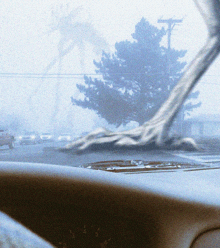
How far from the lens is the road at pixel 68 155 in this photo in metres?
2.95

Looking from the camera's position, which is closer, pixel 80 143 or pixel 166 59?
pixel 80 143

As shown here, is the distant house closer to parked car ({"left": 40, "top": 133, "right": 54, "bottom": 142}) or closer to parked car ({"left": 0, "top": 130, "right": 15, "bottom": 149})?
parked car ({"left": 40, "top": 133, "right": 54, "bottom": 142})

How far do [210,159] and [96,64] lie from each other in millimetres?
1492

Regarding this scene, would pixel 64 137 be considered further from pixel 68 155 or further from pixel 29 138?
pixel 29 138

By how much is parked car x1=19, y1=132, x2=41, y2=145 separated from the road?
0.04 metres

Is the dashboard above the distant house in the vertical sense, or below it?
below

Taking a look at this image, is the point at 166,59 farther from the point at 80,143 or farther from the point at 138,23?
the point at 80,143

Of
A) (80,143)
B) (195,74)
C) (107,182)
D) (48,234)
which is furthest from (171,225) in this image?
(195,74)

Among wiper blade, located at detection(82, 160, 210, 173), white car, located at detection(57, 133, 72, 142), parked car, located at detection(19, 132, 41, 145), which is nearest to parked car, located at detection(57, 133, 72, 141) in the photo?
white car, located at detection(57, 133, 72, 142)

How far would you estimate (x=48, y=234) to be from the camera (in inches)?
44.7

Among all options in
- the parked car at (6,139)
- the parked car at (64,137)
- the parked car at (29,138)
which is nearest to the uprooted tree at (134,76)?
the parked car at (64,137)

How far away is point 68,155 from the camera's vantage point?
9.97 ft

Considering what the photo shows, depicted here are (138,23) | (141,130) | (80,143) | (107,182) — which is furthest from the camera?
(138,23)

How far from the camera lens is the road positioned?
9.66ft
